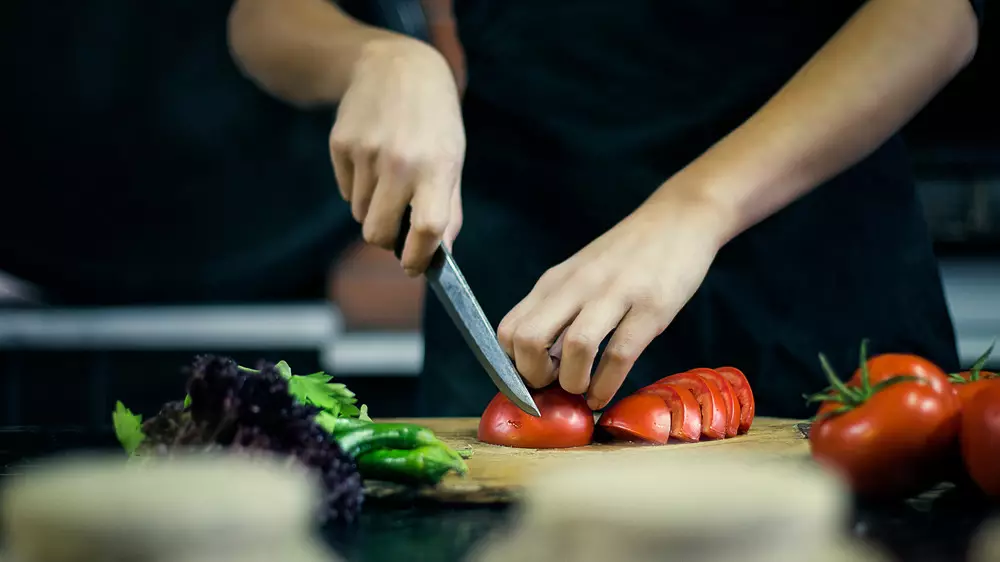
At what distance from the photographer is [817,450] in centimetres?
110

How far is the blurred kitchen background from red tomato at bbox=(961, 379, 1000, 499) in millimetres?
2147

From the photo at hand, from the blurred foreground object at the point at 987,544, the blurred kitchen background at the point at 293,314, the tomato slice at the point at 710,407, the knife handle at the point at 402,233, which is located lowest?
the blurred foreground object at the point at 987,544

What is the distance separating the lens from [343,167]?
4.85ft

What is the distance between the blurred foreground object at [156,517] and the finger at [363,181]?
0.83 metres

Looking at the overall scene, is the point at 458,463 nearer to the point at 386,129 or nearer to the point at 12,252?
the point at 386,129

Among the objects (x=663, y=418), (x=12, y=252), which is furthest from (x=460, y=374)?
(x=12, y=252)

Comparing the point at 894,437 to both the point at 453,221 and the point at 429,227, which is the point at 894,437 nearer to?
the point at 429,227

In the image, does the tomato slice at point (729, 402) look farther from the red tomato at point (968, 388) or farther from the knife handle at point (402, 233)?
the knife handle at point (402, 233)

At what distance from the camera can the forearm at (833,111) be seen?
146cm

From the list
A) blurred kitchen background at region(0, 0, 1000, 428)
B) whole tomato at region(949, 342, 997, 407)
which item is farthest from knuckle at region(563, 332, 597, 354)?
blurred kitchen background at region(0, 0, 1000, 428)

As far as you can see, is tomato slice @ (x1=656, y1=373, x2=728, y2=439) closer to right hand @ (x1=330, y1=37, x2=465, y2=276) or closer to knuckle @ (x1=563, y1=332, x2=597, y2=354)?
knuckle @ (x1=563, y1=332, x2=597, y2=354)

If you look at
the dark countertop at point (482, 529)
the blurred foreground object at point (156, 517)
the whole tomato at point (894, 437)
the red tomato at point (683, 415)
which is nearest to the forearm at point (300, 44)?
the red tomato at point (683, 415)

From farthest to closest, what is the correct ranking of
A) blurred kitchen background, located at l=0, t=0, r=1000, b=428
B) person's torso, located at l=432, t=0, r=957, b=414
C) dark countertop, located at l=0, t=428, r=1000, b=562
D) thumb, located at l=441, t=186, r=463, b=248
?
blurred kitchen background, located at l=0, t=0, r=1000, b=428 < person's torso, located at l=432, t=0, r=957, b=414 < thumb, located at l=441, t=186, r=463, b=248 < dark countertop, located at l=0, t=428, r=1000, b=562

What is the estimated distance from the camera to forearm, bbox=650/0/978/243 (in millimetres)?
1462
